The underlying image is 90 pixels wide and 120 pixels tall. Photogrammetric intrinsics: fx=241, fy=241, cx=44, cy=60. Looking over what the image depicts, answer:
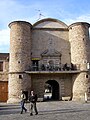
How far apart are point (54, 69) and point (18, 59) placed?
15.5 ft

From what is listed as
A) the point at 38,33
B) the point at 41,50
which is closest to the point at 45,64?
the point at 41,50

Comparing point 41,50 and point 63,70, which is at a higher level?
point 41,50

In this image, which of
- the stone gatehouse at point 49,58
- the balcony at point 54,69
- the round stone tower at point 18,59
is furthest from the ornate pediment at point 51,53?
the round stone tower at point 18,59

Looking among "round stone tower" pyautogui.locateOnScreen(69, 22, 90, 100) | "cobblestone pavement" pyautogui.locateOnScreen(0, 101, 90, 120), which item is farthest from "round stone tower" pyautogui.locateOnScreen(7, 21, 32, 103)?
"cobblestone pavement" pyautogui.locateOnScreen(0, 101, 90, 120)

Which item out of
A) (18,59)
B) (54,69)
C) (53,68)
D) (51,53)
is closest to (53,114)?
(18,59)

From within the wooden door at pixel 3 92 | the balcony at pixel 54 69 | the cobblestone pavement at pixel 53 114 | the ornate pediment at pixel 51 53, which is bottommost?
the cobblestone pavement at pixel 53 114

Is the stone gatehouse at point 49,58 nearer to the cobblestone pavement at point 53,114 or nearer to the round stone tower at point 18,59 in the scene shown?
the round stone tower at point 18,59

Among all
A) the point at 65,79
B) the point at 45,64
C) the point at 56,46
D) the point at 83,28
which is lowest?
the point at 65,79

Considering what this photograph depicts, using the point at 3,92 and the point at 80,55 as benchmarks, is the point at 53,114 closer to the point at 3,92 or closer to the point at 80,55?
the point at 80,55

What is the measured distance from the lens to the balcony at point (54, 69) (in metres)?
29.6

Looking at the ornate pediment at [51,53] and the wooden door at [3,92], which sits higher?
the ornate pediment at [51,53]

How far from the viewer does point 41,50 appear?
104ft

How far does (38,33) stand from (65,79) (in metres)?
7.06

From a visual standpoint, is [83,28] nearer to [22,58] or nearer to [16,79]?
[22,58]
